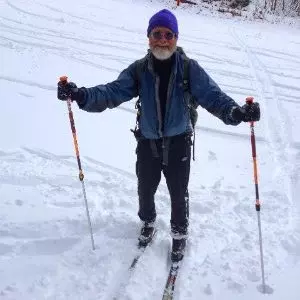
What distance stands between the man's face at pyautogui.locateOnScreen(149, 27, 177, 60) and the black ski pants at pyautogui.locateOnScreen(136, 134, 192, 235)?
2.33ft

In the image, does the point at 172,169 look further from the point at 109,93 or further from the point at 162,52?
the point at 162,52

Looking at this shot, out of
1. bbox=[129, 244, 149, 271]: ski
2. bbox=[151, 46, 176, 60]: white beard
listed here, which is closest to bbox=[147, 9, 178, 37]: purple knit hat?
bbox=[151, 46, 176, 60]: white beard

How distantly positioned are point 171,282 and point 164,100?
157 centimetres

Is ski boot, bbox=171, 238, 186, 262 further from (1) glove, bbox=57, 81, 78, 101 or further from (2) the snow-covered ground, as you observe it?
(1) glove, bbox=57, 81, 78, 101

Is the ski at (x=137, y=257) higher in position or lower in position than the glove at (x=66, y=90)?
lower

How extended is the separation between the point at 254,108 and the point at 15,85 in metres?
6.08

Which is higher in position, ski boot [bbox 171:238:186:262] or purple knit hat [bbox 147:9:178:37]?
purple knit hat [bbox 147:9:178:37]

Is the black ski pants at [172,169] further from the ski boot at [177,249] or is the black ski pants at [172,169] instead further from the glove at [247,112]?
the glove at [247,112]

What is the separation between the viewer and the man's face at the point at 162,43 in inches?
138

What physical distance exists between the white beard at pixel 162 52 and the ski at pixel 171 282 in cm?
187

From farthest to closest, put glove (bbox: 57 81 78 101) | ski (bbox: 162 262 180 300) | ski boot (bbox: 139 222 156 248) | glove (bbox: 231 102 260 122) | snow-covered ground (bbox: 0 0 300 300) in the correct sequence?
ski boot (bbox: 139 222 156 248) < snow-covered ground (bbox: 0 0 300 300) < ski (bbox: 162 262 180 300) < glove (bbox: 57 81 78 101) < glove (bbox: 231 102 260 122)

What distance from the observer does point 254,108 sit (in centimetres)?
340

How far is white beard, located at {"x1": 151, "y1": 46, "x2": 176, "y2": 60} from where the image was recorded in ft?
11.5

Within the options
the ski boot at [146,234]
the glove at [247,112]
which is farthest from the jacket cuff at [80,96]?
the ski boot at [146,234]
